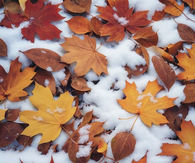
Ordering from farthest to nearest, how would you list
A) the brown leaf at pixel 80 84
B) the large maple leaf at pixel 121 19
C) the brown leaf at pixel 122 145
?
the large maple leaf at pixel 121 19 → the brown leaf at pixel 80 84 → the brown leaf at pixel 122 145

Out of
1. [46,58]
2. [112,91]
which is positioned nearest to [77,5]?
[46,58]

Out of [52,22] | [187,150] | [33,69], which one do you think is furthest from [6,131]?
[187,150]

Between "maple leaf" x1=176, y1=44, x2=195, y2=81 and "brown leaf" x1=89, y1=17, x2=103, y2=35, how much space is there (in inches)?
15.9

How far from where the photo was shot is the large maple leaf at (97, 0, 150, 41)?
3.29 ft

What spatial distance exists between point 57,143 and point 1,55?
46 cm

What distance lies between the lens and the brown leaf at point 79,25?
1.01 metres

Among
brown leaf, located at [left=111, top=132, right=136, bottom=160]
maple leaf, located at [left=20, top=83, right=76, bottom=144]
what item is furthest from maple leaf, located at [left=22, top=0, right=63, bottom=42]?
brown leaf, located at [left=111, top=132, right=136, bottom=160]

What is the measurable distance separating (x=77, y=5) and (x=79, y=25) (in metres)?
0.12

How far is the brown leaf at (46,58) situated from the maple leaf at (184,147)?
0.57m

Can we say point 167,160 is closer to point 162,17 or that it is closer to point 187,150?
point 187,150

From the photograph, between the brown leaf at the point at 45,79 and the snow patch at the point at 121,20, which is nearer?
the brown leaf at the point at 45,79

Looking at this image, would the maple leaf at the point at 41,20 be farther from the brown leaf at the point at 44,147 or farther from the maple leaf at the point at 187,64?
the maple leaf at the point at 187,64

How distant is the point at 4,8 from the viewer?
1021 mm

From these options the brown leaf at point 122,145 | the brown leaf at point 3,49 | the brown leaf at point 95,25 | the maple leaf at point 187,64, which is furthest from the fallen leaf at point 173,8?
the brown leaf at point 3,49
